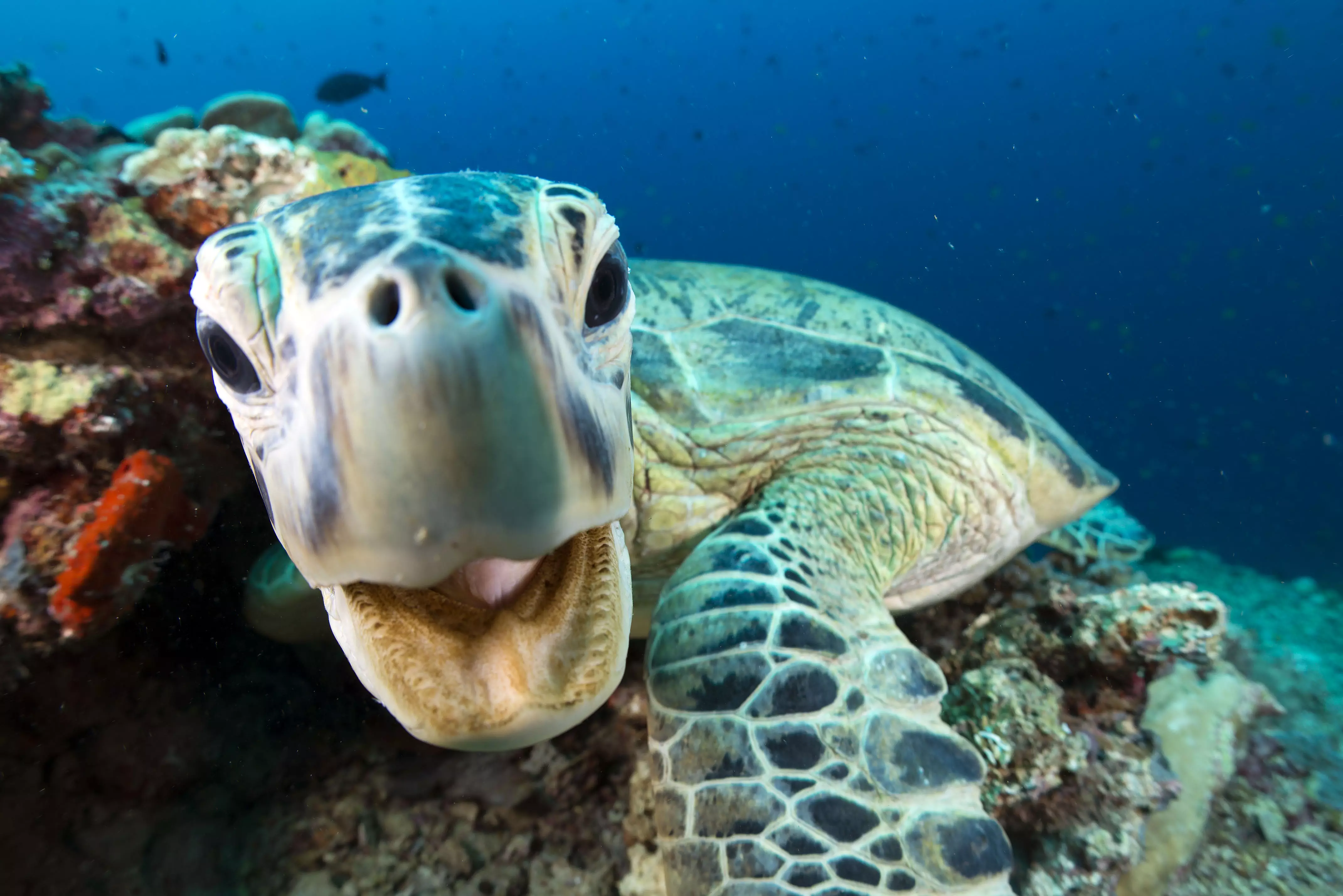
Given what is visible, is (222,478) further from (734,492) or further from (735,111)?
(735,111)

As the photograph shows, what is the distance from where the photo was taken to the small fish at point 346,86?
793 centimetres

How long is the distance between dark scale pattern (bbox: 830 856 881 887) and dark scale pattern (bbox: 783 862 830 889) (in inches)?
0.8

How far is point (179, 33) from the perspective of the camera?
74.7m

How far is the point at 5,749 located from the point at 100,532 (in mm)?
693

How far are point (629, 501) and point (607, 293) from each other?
360mm

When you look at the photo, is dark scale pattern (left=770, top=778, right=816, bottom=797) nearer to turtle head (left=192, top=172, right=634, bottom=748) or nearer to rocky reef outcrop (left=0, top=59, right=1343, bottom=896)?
turtle head (left=192, top=172, right=634, bottom=748)

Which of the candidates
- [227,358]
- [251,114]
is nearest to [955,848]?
[227,358]

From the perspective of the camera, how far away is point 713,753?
4.48 feet

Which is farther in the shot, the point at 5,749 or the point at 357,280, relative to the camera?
the point at 5,749

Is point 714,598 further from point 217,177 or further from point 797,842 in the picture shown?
point 217,177

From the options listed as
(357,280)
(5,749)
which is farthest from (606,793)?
(357,280)

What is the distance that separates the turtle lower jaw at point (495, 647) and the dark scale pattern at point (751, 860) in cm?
47

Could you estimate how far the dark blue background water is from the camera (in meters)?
36.3

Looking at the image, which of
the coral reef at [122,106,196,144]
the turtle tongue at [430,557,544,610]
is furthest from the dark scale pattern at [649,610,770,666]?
the coral reef at [122,106,196,144]
